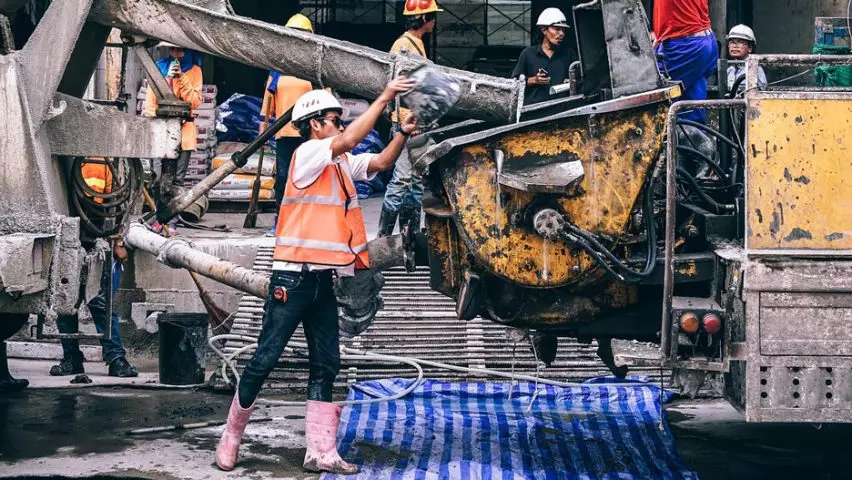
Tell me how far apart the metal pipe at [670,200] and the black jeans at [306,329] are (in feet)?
5.40

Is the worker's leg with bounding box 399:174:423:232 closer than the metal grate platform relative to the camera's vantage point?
No

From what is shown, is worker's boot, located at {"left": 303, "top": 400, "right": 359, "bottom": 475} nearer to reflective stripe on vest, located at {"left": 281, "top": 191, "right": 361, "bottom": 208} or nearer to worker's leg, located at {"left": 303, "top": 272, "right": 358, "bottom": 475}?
worker's leg, located at {"left": 303, "top": 272, "right": 358, "bottom": 475}

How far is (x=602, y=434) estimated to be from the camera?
6.77m

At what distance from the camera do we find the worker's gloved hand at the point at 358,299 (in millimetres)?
6508

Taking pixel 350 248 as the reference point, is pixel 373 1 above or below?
above

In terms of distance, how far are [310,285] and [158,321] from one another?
2.60 m

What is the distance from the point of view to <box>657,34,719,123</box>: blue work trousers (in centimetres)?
659

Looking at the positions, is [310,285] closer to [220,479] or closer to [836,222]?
[220,479]

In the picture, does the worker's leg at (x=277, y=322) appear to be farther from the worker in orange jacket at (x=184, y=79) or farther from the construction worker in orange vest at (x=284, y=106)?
the worker in orange jacket at (x=184, y=79)

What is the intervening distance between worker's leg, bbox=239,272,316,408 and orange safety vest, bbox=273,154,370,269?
0.34 feet

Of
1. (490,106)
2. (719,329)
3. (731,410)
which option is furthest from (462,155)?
(731,410)

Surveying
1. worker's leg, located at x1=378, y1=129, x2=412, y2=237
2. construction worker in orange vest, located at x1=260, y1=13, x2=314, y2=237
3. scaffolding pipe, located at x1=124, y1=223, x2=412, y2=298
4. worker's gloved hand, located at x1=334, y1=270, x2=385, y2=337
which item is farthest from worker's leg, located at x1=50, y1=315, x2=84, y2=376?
worker's gloved hand, located at x1=334, y1=270, x2=385, y2=337

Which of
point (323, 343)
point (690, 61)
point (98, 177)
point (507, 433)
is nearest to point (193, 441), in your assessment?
point (323, 343)

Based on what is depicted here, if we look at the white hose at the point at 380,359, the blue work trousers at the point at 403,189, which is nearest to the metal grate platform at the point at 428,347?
the white hose at the point at 380,359
